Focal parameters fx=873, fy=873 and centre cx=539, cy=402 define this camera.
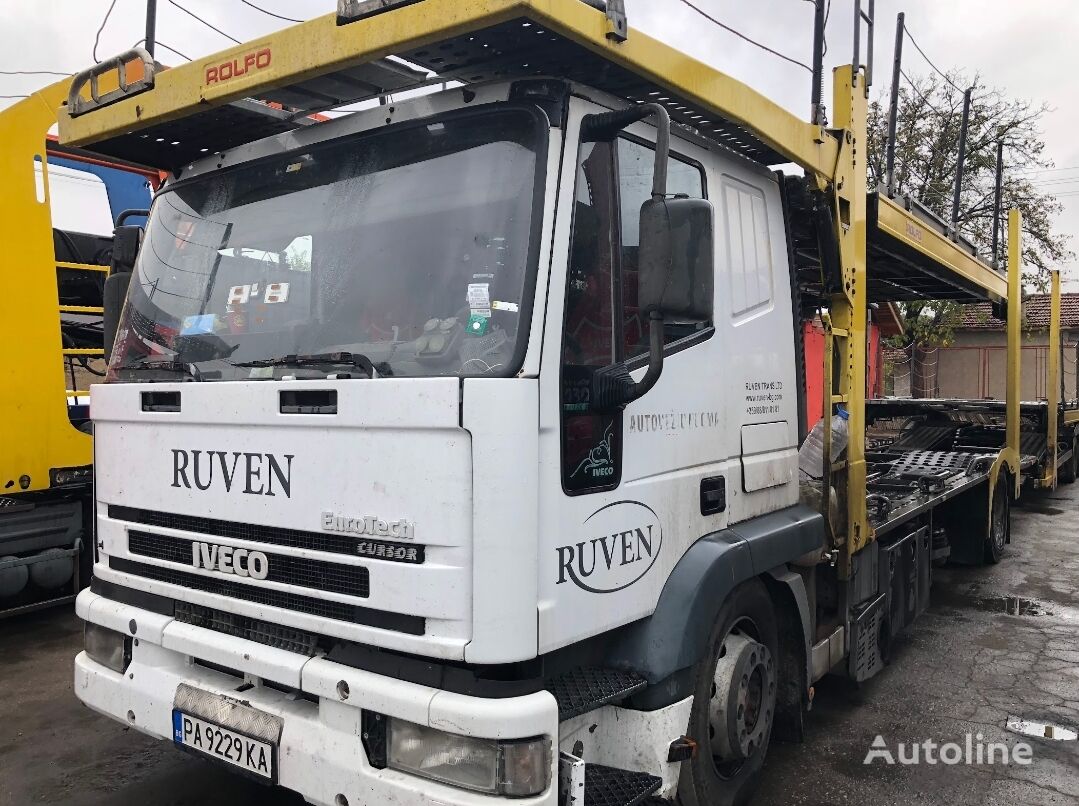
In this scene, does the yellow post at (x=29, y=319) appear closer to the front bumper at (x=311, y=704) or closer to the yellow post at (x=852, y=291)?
the front bumper at (x=311, y=704)

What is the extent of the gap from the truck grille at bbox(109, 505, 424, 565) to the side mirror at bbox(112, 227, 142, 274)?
1115 mm

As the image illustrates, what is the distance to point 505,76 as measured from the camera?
248cm

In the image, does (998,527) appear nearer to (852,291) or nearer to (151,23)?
(852,291)

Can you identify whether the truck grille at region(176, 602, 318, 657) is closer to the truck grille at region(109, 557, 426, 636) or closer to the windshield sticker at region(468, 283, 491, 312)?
the truck grille at region(109, 557, 426, 636)

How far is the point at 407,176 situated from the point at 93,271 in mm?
4550

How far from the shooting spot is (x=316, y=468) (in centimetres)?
250

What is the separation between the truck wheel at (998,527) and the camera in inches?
300

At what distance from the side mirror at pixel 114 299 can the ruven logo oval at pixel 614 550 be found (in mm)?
2224

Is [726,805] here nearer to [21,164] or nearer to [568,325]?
[568,325]

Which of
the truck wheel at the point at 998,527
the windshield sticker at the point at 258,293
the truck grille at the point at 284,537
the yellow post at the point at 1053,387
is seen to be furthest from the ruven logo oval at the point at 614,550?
the yellow post at the point at 1053,387

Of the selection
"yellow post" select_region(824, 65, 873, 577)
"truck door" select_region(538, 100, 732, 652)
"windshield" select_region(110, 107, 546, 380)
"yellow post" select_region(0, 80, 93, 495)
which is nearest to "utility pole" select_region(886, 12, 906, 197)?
"yellow post" select_region(824, 65, 873, 577)

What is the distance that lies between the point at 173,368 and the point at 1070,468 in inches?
580

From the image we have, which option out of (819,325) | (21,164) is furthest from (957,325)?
(21,164)

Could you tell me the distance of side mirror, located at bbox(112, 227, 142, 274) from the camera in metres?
3.60
